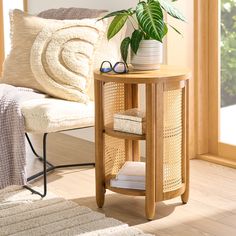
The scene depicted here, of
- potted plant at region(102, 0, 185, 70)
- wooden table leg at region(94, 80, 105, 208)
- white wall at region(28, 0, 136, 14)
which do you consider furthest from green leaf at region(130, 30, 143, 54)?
white wall at region(28, 0, 136, 14)

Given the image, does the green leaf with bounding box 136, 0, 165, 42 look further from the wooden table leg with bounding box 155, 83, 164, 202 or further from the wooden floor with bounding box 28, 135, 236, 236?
the wooden floor with bounding box 28, 135, 236, 236

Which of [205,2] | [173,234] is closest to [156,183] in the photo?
[173,234]

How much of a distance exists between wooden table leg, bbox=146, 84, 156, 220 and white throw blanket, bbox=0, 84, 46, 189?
2.15 ft

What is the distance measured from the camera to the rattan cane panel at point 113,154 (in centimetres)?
294

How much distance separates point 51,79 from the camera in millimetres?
3172

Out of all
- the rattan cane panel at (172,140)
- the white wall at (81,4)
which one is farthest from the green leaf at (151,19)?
the white wall at (81,4)

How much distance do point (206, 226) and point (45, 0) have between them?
7.83ft

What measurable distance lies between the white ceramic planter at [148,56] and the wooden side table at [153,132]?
47 mm

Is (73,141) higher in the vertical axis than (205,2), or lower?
lower

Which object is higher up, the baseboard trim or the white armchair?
the white armchair

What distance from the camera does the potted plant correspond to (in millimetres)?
2643

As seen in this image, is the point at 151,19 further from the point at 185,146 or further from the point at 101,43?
the point at 101,43

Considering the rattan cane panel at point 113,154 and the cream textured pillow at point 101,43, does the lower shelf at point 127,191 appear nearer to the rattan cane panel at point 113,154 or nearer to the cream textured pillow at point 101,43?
the rattan cane panel at point 113,154

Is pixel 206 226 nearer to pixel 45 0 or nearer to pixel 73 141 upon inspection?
pixel 73 141
